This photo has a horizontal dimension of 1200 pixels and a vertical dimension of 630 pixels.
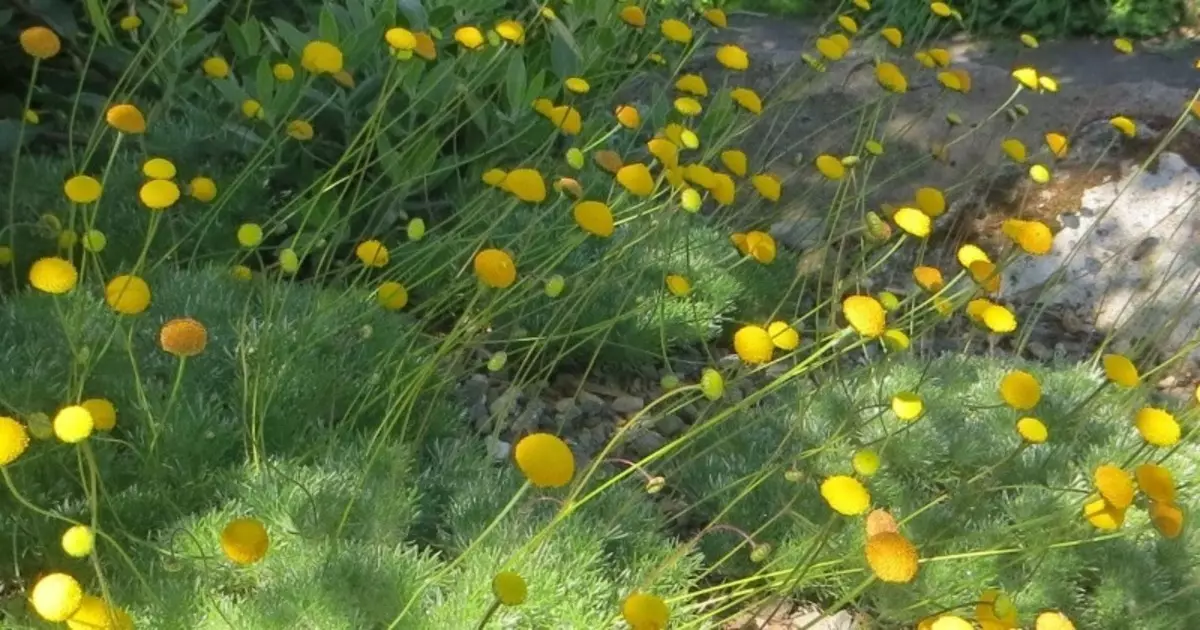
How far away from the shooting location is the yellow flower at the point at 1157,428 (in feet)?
5.82

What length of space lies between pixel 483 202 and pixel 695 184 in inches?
17.9

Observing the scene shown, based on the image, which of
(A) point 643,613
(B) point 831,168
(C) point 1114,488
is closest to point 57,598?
(A) point 643,613

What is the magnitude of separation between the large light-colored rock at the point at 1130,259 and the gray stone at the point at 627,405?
4.19ft

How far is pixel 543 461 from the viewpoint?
135 centimetres

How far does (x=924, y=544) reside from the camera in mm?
2012

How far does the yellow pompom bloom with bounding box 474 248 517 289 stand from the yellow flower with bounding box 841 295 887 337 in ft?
1.72

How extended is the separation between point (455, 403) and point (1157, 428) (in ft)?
4.26

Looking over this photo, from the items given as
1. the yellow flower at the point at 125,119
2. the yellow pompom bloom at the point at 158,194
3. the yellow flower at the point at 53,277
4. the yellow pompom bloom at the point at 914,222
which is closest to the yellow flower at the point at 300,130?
the yellow flower at the point at 125,119

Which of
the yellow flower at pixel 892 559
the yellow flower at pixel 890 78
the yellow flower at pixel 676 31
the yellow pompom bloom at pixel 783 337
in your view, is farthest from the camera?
the yellow flower at pixel 890 78

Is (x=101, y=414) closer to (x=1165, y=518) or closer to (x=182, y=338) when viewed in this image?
(x=182, y=338)

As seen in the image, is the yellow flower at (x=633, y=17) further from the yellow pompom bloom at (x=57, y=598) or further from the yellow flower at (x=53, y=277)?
the yellow pompom bloom at (x=57, y=598)

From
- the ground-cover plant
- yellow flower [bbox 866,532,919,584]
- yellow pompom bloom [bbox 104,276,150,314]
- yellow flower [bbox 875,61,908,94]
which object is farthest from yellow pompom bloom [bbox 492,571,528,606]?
yellow flower [bbox 875,61,908,94]

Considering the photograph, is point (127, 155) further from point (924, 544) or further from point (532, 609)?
point (924, 544)

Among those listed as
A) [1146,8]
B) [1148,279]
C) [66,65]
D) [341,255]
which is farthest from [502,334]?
[1146,8]
